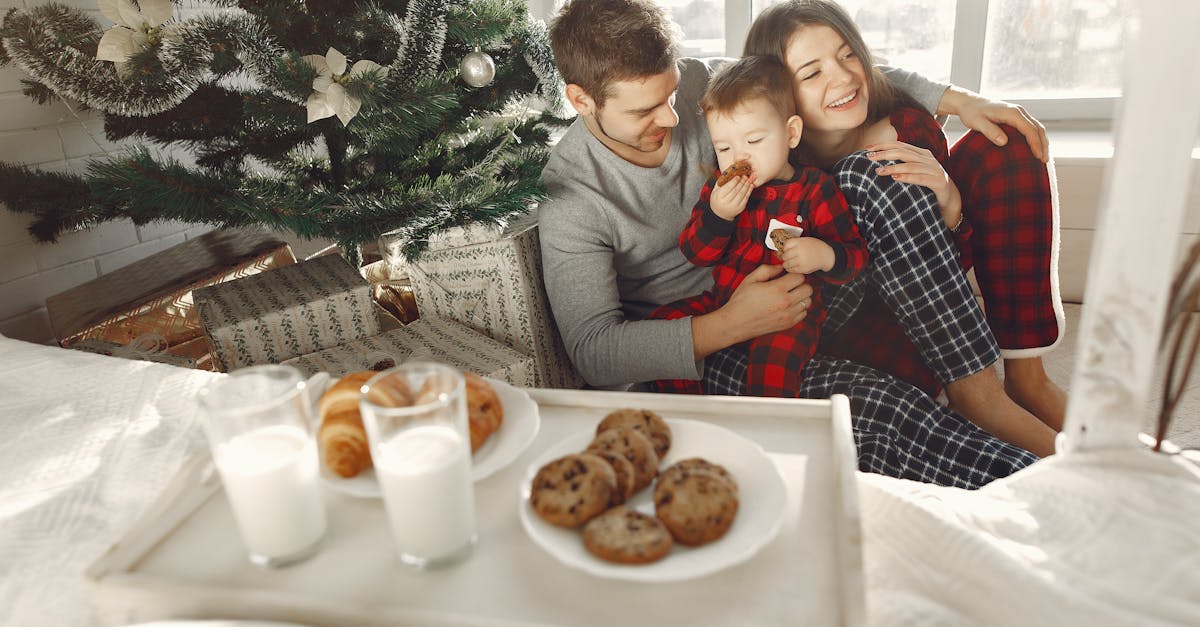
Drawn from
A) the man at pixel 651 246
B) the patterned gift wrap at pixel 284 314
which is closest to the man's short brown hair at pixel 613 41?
the man at pixel 651 246

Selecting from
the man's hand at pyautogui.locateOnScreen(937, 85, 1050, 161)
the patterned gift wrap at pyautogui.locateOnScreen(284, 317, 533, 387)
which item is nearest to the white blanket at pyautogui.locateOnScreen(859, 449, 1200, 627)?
A: the man's hand at pyautogui.locateOnScreen(937, 85, 1050, 161)

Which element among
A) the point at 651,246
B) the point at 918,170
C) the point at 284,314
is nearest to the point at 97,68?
the point at 284,314

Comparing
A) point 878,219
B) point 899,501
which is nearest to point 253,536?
point 899,501

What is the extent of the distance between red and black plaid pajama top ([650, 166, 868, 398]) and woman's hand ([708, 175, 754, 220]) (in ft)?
0.04

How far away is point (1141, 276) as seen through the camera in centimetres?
62

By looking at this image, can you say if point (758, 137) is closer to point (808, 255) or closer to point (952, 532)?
point (808, 255)

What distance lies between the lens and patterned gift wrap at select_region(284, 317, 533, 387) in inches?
48.7

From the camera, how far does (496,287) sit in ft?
4.37

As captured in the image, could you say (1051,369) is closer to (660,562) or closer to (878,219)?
(878,219)

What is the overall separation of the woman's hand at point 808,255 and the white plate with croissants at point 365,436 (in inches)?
19.5

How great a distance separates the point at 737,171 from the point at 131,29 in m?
0.85

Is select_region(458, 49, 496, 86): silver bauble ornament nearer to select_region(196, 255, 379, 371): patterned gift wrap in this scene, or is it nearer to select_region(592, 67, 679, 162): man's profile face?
select_region(592, 67, 679, 162): man's profile face

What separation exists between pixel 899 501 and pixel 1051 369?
1.96 ft

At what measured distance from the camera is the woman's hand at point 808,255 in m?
1.04
